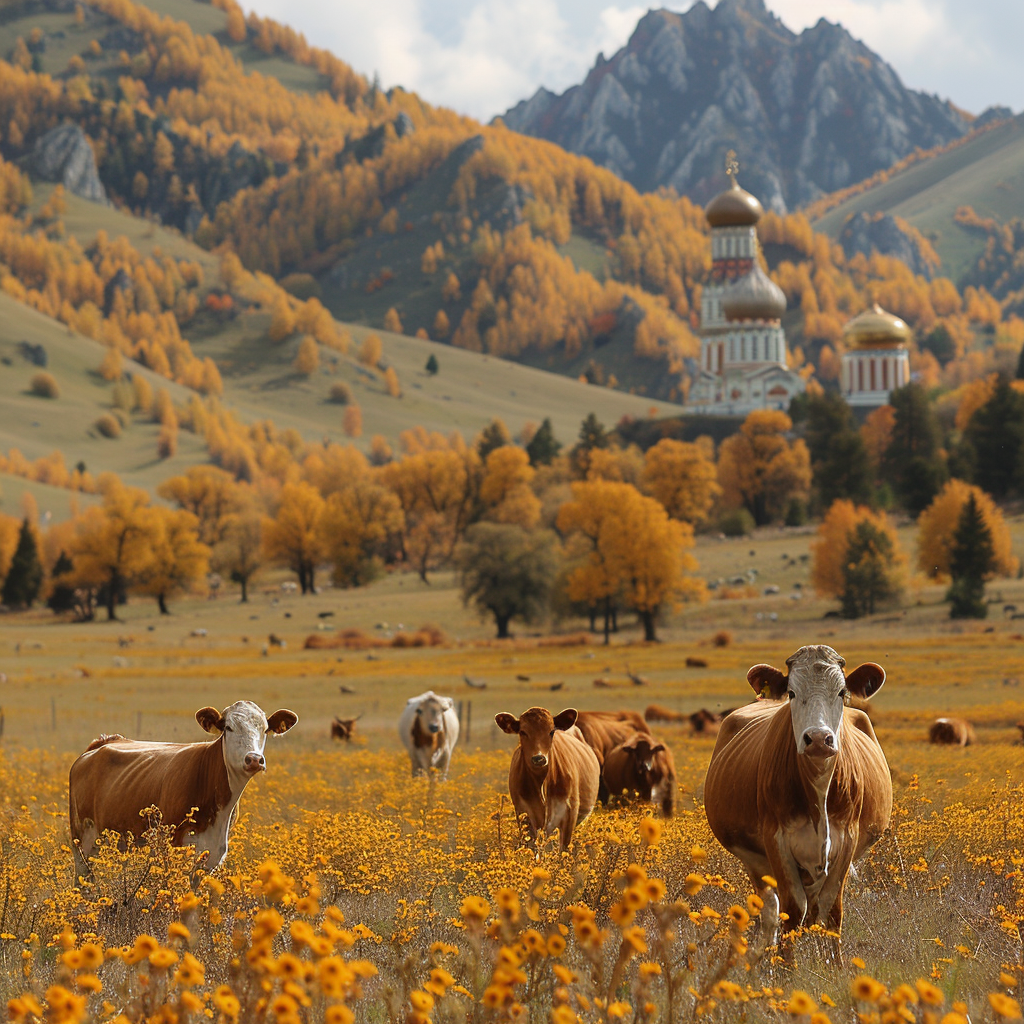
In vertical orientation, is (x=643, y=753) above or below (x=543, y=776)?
below

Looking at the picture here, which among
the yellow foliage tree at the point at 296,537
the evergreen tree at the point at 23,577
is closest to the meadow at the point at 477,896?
the yellow foliage tree at the point at 296,537

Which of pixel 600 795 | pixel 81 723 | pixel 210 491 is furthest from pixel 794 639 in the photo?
pixel 210 491

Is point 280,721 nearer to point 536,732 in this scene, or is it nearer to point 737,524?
point 536,732

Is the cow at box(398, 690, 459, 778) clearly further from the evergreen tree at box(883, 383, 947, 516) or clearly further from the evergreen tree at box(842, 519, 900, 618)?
the evergreen tree at box(883, 383, 947, 516)

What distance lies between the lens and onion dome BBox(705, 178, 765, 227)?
186 meters

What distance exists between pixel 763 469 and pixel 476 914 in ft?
352

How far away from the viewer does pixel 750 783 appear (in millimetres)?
8695

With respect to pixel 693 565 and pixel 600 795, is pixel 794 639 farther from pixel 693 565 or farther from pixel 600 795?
pixel 600 795

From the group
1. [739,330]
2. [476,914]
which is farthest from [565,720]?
[739,330]

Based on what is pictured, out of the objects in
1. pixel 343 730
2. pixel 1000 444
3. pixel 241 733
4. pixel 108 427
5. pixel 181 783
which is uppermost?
pixel 108 427

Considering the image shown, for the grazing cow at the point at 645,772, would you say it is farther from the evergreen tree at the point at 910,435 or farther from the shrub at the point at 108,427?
the shrub at the point at 108,427

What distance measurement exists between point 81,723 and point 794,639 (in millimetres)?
35614

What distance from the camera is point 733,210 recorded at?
187 m

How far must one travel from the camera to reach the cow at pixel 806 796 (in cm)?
767
